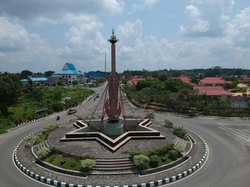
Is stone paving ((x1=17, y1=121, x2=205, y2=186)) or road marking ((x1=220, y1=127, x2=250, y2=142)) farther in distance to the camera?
road marking ((x1=220, y1=127, x2=250, y2=142))

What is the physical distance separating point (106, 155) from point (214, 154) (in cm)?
1043

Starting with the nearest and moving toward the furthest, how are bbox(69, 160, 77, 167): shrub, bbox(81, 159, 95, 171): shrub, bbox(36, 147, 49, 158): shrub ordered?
1. bbox(81, 159, 95, 171): shrub
2. bbox(69, 160, 77, 167): shrub
3. bbox(36, 147, 49, 158): shrub

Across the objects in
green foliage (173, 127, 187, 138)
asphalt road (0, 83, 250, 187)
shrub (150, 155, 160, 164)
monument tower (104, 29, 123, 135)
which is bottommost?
asphalt road (0, 83, 250, 187)

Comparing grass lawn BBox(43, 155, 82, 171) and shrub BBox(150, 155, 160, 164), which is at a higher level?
shrub BBox(150, 155, 160, 164)

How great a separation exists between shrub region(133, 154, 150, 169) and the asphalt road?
8.08 feet

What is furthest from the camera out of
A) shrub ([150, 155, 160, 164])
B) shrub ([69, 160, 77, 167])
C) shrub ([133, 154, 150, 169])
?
shrub ([150, 155, 160, 164])

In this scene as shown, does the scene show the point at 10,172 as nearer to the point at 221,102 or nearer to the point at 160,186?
the point at 160,186

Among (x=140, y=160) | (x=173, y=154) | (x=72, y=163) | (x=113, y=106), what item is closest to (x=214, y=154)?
(x=173, y=154)

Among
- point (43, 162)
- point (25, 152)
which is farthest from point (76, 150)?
point (25, 152)

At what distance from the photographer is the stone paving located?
1227 centimetres

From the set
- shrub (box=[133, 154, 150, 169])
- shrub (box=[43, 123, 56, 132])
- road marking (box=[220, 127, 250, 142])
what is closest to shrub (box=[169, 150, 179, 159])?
shrub (box=[133, 154, 150, 169])

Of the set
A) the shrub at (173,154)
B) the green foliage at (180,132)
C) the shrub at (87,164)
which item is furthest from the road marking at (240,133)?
the shrub at (87,164)

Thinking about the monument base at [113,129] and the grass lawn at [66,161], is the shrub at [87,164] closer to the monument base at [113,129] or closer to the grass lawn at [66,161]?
the grass lawn at [66,161]

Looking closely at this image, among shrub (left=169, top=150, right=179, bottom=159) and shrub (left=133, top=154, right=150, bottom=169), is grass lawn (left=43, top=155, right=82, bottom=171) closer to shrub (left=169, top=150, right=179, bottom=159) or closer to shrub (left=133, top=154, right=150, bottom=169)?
shrub (left=133, top=154, right=150, bottom=169)
